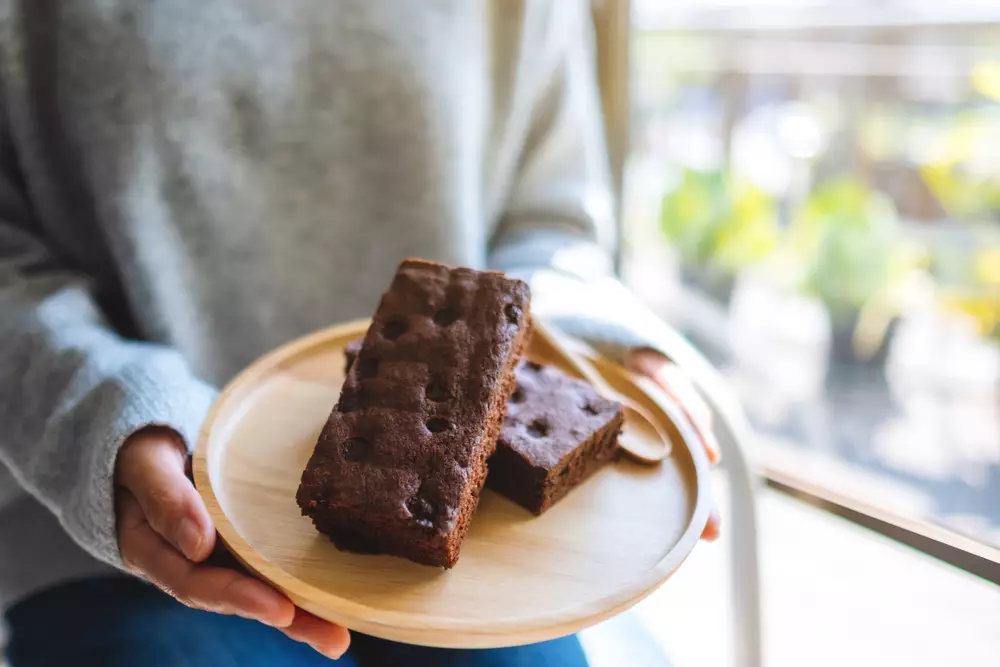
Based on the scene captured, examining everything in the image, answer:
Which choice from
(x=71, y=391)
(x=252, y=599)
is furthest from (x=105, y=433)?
(x=252, y=599)

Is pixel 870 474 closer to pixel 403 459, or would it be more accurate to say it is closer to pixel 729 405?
pixel 729 405

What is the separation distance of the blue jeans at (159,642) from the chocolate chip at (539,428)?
24 centimetres

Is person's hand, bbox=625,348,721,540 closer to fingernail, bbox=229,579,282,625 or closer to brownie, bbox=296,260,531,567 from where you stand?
brownie, bbox=296,260,531,567

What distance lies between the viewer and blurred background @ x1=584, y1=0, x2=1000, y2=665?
3.59 feet

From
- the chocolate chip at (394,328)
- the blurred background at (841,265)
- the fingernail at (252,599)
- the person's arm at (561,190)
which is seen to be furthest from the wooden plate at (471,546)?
the blurred background at (841,265)

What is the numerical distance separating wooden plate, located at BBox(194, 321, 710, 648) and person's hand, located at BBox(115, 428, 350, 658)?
0.05 ft

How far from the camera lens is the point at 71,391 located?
72 cm

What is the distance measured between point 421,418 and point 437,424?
1 cm

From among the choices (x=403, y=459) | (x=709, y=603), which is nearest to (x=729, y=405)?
(x=403, y=459)

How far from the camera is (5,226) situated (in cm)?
86

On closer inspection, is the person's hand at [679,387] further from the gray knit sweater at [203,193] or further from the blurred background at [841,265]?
the blurred background at [841,265]

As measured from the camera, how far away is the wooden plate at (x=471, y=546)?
54cm

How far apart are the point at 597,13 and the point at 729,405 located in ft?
2.37

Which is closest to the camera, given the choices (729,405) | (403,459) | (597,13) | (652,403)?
(403,459)
